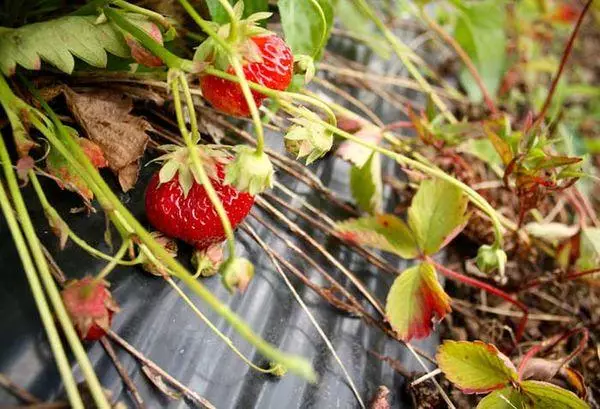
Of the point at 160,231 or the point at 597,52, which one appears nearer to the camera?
the point at 160,231

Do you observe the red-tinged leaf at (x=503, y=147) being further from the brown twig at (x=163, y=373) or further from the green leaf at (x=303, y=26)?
the brown twig at (x=163, y=373)

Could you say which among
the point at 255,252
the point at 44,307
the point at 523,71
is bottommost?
the point at 523,71

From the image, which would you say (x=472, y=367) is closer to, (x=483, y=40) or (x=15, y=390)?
(x=15, y=390)

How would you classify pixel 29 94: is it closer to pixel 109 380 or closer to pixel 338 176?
pixel 109 380

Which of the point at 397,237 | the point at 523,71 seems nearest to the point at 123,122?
the point at 397,237

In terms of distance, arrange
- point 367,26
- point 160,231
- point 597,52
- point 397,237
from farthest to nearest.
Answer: point 597,52 < point 367,26 < point 397,237 < point 160,231

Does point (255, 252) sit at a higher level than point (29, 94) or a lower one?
lower
